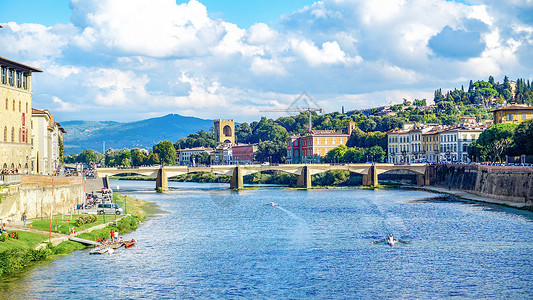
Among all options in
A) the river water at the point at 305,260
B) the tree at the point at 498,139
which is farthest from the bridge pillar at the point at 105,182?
the tree at the point at 498,139

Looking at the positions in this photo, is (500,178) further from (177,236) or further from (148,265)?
(148,265)

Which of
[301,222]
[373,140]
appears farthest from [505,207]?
[373,140]

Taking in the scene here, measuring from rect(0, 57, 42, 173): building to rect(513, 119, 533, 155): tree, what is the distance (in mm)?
71183

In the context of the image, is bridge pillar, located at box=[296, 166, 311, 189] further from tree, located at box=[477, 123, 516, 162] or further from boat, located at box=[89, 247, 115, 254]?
boat, located at box=[89, 247, 115, 254]

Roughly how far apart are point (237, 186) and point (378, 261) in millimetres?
82551

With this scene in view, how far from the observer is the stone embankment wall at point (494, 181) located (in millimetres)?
83812

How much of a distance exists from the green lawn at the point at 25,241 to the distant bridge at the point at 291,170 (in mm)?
77291

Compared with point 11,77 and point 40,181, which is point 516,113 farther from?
point 40,181

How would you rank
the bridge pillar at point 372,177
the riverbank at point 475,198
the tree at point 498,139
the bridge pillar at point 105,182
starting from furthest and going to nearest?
the bridge pillar at point 372,177, the tree at point 498,139, the bridge pillar at point 105,182, the riverbank at point 475,198

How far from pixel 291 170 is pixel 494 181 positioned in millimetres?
47729

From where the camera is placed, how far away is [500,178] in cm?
9219

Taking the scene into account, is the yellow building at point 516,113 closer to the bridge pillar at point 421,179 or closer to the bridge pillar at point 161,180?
the bridge pillar at point 421,179

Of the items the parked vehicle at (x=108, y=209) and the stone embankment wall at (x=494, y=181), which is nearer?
the parked vehicle at (x=108, y=209)

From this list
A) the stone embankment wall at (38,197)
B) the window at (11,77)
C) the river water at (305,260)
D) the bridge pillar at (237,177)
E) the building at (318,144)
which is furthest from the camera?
the building at (318,144)
